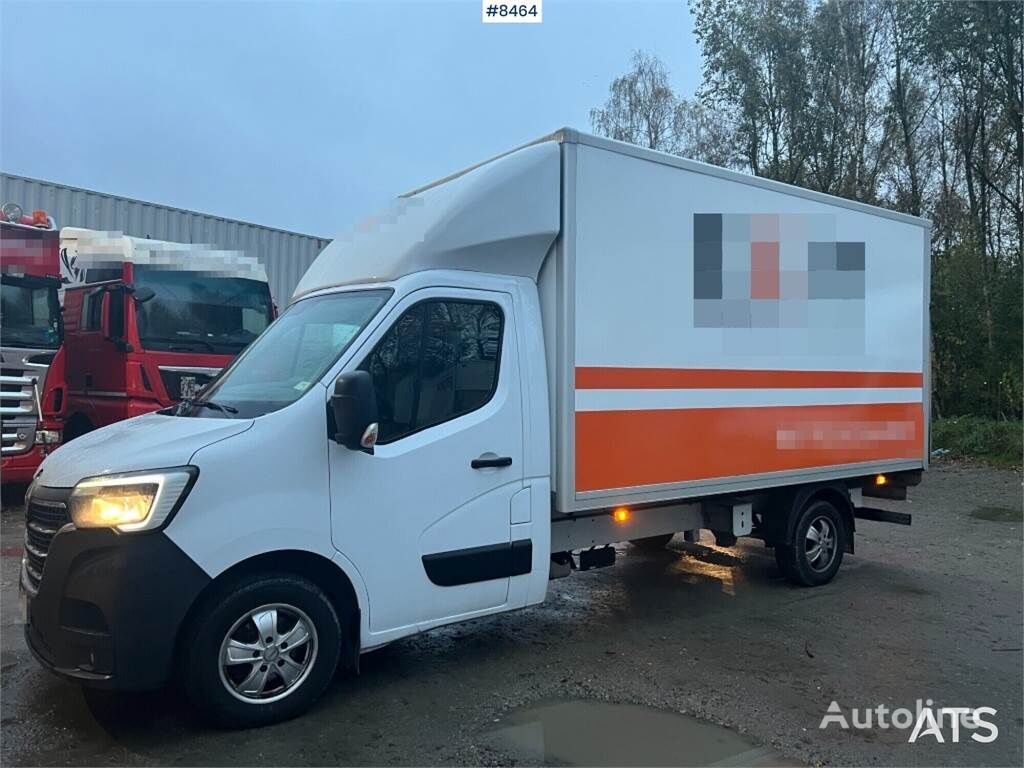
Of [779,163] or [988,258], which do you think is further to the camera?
[779,163]

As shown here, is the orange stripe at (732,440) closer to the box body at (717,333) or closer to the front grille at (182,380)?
the box body at (717,333)

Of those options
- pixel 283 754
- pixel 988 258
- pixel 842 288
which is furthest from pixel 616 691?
pixel 988 258

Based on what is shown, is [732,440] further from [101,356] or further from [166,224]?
[166,224]

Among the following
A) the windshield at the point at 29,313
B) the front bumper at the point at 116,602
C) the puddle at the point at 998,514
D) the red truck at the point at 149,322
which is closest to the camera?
the front bumper at the point at 116,602

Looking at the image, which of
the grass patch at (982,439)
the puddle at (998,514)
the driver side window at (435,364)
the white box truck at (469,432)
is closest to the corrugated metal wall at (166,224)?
the white box truck at (469,432)

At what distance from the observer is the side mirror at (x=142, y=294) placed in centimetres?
959

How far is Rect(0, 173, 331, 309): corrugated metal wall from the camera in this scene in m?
11.9

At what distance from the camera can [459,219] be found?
4594 mm

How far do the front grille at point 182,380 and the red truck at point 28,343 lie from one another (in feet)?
4.67

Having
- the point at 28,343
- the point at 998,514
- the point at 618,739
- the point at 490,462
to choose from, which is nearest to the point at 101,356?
the point at 28,343

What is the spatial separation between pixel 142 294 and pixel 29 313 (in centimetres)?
134

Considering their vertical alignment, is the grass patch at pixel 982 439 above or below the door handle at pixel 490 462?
below

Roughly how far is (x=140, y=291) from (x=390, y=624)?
282 inches

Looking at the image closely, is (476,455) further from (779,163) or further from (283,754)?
(779,163)
